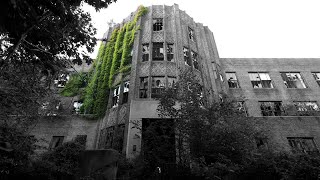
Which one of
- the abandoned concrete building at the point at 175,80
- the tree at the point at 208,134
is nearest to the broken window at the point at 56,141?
the abandoned concrete building at the point at 175,80

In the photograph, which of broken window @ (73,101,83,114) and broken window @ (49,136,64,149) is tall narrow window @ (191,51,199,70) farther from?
broken window @ (49,136,64,149)

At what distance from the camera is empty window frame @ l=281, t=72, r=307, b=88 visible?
2461 centimetres

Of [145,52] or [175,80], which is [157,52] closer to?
[145,52]

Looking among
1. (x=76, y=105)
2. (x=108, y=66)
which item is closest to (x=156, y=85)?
(x=108, y=66)

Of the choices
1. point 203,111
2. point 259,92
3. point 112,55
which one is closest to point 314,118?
point 259,92

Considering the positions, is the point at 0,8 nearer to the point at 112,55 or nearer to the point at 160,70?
the point at 160,70

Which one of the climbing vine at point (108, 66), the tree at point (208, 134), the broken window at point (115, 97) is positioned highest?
the climbing vine at point (108, 66)

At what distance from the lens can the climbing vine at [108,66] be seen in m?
19.0

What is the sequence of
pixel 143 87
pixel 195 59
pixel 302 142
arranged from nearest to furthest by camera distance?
pixel 143 87
pixel 302 142
pixel 195 59

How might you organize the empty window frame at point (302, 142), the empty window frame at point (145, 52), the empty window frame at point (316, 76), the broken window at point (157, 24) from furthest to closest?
the empty window frame at point (316, 76) → the broken window at point (157, 24) → the empty window frame at point (145, 52) → the empty window frame at point (302, 142)

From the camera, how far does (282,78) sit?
25.2m

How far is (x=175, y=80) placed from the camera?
17.3 metres

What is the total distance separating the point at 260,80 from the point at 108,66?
60.4ft

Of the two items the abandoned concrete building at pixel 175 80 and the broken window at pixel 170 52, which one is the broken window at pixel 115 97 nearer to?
the abandoned concrete building at pixel 175 80
